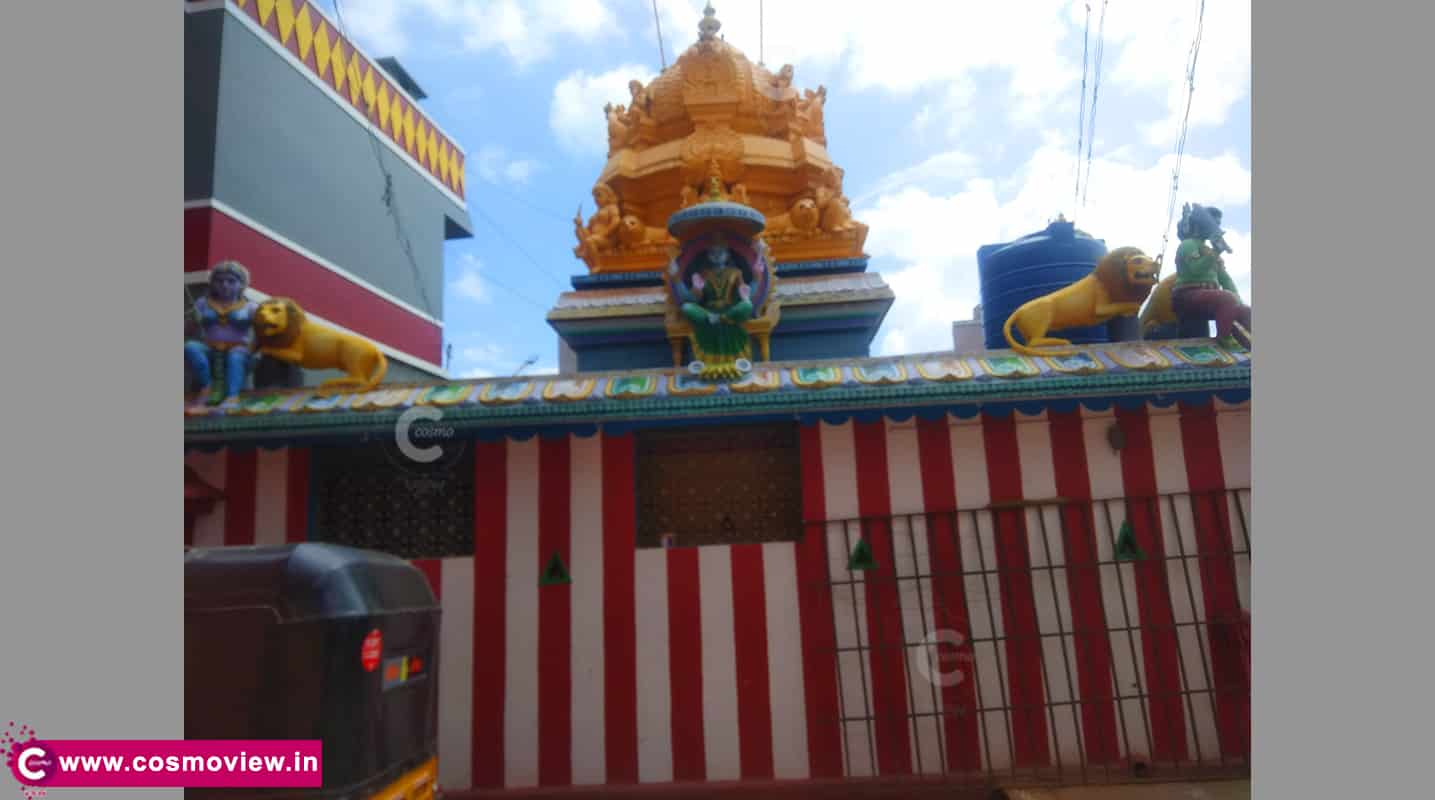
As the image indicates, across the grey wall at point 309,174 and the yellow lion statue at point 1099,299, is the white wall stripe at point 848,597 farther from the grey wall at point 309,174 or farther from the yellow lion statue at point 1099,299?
the grey wall at point 309,174

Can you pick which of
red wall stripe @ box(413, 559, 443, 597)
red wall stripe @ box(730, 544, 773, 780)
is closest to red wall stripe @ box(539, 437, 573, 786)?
red wall stripe @ box(413, 559, 443, 597)

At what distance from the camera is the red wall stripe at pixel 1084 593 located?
5547 millimetres

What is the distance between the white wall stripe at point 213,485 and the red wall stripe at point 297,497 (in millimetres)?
497

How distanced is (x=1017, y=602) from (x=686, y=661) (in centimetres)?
231

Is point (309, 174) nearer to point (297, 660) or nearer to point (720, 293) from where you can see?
point (720, 293)

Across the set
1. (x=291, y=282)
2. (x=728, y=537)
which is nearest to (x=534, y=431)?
(x=728, y=537)

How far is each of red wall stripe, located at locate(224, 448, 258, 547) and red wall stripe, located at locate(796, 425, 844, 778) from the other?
403 centimetres

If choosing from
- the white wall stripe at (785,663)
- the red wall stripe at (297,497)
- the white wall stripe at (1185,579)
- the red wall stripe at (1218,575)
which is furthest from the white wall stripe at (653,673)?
the red wall stripe at (1218,575)

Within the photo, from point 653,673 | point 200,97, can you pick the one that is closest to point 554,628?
point 653,673

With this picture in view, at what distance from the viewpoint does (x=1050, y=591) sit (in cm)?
570

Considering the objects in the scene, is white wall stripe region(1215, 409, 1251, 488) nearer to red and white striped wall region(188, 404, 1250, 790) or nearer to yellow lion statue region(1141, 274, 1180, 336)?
red and white striped wall region(188, 404, 1250, 790)

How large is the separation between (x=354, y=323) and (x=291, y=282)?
47.8 inches

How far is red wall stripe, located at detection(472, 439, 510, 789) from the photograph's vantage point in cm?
568

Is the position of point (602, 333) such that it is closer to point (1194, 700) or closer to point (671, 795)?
point (671, 795)
